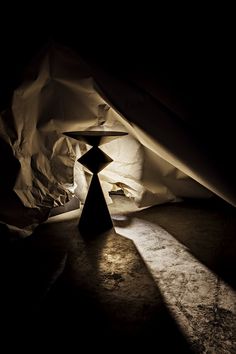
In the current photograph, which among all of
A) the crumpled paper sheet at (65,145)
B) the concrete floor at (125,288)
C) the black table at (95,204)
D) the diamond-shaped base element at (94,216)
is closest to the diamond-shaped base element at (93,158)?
the black table at (95,204)

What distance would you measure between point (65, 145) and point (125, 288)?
961 millimetres

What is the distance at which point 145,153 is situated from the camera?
1811mm

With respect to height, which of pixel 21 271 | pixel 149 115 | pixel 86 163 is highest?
pixel 149 115

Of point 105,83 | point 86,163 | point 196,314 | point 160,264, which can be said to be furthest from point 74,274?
point 105,83

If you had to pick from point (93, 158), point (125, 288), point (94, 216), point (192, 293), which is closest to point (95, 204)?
point (94, 216)

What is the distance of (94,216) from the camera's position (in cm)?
155

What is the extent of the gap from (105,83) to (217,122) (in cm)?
57

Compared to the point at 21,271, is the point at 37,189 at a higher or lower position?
higher

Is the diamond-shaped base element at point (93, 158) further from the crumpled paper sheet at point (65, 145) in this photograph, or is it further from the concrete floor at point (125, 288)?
the concrete floor at point (125, 288)

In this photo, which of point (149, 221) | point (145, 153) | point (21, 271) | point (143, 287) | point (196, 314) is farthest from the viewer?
point (145, 153)

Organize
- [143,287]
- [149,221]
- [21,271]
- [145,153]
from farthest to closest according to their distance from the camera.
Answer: [145,153], [149,221], [21,271], [143,287]

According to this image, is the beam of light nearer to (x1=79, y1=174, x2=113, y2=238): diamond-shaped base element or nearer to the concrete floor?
the concrete floor

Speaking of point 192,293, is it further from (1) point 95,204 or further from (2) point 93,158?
(2) point 93,158

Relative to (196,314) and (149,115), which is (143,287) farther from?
(149,115)
